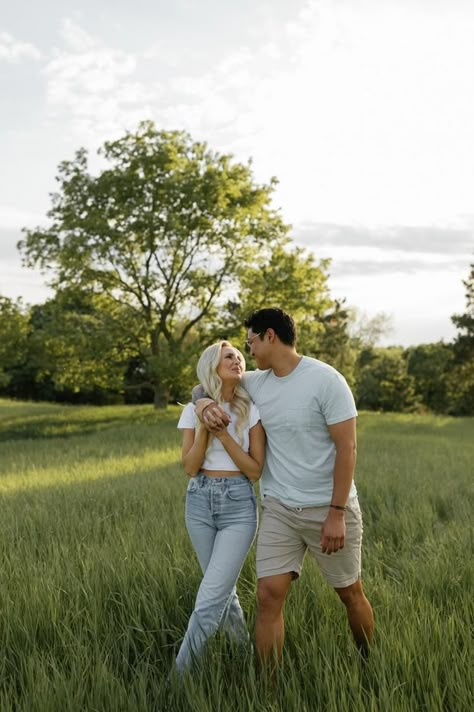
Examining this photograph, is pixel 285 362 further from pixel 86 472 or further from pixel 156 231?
pixel 156 231

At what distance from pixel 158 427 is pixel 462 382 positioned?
28.5m

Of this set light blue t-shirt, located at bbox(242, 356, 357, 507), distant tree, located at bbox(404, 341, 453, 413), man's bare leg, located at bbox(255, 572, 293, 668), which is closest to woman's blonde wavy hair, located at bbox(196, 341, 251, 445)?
light blue t-shirt, located at bbox(242, 356, 357, 507)

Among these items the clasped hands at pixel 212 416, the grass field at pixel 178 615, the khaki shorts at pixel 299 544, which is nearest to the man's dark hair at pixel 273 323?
the clasped hands at pixel 212 416

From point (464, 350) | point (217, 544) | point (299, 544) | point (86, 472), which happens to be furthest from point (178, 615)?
point (464, 350)

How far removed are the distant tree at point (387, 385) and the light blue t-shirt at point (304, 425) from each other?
53.8m

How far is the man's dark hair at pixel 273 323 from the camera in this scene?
4.04 meters

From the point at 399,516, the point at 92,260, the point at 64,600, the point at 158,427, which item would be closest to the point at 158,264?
the point at 92,260

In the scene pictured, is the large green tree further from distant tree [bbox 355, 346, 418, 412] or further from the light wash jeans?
distant tree [bbox 355, 346, 418, 412]

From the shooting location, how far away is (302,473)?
4.02 m

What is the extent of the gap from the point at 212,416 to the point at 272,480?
63 centimetres

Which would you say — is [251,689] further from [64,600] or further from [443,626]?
[64,600]

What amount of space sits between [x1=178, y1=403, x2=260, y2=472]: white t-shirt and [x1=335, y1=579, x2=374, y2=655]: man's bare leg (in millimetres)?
979

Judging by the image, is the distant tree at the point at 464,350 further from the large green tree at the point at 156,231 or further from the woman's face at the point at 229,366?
the woman's face at the point at 229,366

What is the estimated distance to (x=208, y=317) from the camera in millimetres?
27078
